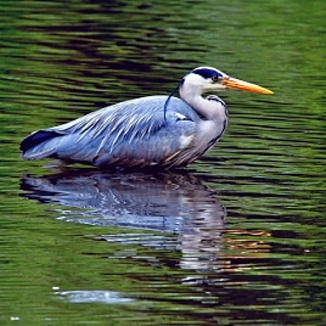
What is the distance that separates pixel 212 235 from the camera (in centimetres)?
886

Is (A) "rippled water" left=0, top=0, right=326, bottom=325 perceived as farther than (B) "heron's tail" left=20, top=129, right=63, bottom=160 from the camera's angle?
No

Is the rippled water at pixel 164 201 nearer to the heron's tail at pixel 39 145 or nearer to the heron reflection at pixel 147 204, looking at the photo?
the heron reflection at pixel 147 204

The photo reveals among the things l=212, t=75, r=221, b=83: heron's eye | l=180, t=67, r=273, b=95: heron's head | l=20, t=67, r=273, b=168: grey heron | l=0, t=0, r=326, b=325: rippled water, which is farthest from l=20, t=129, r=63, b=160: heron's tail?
l=212, t=75, r=221, b=83: heron's eye

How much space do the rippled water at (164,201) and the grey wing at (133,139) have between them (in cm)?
15

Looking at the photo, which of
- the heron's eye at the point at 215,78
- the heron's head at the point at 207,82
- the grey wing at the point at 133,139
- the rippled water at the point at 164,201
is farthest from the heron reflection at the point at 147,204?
the heron's eye at the point at 215,78

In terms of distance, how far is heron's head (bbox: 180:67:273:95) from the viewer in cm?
1138

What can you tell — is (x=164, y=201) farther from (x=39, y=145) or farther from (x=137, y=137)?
(x=39, y=145)

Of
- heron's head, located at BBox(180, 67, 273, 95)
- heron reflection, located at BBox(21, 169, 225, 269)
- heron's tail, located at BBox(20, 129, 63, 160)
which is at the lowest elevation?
heron reflection, located at BBox(21, 169, 225, 269)

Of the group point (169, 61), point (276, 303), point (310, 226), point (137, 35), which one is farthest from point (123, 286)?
point (137, 35)

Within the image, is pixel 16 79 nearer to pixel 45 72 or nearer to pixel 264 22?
pixel 45 72

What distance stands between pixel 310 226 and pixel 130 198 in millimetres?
1520

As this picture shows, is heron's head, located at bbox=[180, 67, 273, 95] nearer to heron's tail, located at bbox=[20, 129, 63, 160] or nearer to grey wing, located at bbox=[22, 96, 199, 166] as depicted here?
grey wing, located at bbox=[22, 96, 199, 166]

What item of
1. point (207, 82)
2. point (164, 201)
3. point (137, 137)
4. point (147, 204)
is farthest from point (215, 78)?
point (147, 204)

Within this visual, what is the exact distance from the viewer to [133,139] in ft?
36.3
